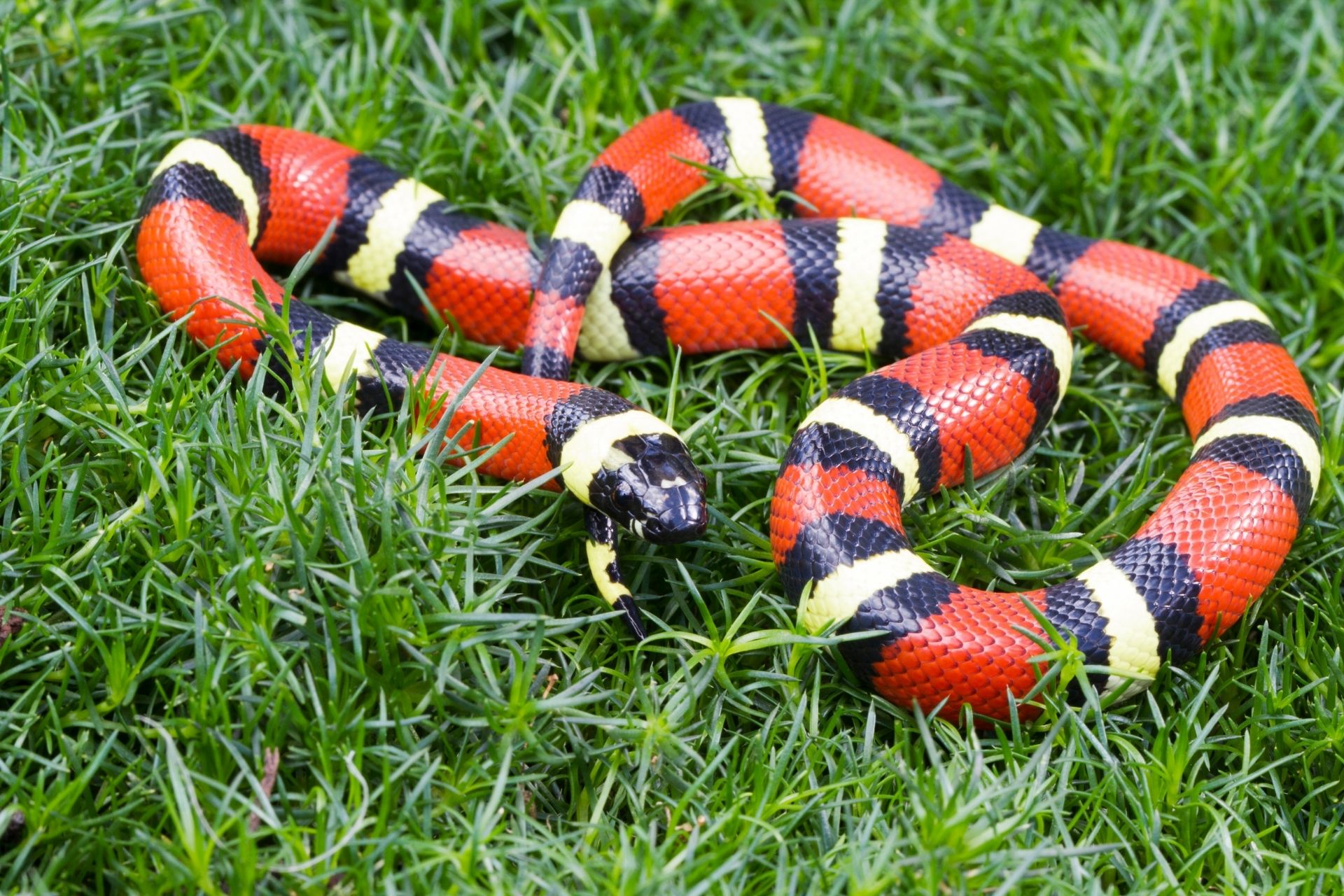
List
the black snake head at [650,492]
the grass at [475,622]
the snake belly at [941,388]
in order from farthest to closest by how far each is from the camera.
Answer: the black snake head at [650,492]
the snake belly at [941,388]
the grass at [475,622]

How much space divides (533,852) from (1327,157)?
16.2ft

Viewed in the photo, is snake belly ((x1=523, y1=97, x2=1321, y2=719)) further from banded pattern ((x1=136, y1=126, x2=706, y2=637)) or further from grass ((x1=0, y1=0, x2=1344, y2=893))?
banded pattern ((x1=136, y1=126, x2=706, y2=637))

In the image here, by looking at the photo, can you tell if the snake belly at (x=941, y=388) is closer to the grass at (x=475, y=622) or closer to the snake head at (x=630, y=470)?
the grass at (x=475, y=622)

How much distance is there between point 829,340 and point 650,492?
1.41m

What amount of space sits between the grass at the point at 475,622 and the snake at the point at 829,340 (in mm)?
171

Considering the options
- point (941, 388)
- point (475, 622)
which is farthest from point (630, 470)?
point (941, 388)

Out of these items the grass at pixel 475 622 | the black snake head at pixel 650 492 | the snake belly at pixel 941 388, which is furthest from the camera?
the black snake head at pixel 650 492

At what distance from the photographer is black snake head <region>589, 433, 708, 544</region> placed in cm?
392

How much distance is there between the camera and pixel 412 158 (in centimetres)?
534

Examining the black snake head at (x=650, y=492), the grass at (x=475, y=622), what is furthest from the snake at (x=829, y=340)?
the grass at (x=475, y=622)

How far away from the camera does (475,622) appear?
3.47m

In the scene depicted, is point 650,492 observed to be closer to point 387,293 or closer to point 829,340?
point 829,340

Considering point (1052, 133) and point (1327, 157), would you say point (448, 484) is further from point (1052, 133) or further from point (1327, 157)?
point (1327, 157)

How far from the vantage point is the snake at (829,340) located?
153 inches
